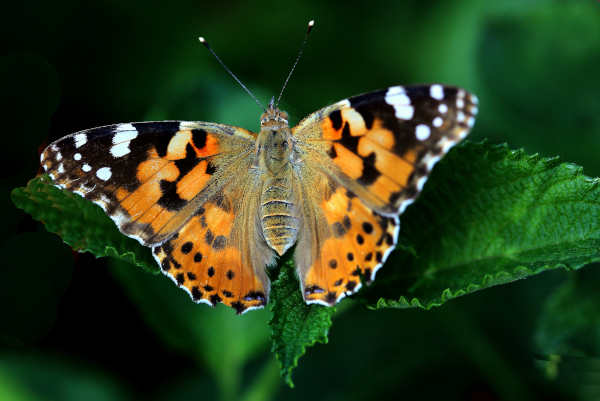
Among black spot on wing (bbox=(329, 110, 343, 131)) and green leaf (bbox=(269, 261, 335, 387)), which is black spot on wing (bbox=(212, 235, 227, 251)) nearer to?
green leaf (bbox=(269, 261, 335, 387))

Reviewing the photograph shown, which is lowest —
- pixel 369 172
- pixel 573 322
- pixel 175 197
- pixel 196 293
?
pixel 573 322

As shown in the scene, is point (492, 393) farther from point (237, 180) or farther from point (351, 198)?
point (237, 180)

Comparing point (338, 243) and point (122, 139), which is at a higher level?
point (122, 139)

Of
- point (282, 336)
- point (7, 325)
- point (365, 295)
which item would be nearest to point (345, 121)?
point (365, 295)

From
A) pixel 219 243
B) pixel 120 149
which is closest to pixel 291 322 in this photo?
pixel 219 243

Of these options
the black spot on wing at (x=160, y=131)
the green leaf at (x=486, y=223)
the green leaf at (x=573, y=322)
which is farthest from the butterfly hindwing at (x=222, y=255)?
the green leaf at (x=573, y=322)

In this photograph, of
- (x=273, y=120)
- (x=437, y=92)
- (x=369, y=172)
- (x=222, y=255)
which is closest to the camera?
(x=437, y=92)

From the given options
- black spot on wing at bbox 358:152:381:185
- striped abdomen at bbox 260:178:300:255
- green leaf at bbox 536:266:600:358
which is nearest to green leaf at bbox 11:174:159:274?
striped abdomen at bbox 260:178:300:255

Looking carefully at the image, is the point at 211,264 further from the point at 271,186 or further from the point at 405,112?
the point at 405,112
